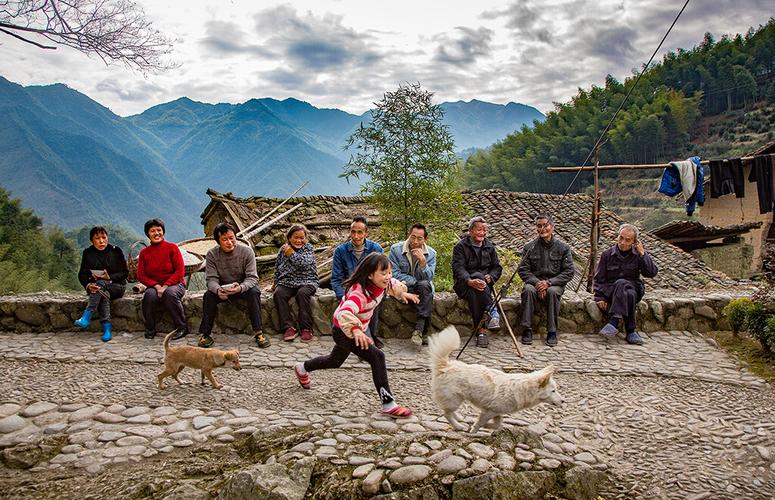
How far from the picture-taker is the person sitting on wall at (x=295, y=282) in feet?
20.6

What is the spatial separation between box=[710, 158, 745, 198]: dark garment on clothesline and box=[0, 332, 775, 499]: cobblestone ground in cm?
412

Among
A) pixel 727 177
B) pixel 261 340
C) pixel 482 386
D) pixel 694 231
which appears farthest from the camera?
pixel 694 231

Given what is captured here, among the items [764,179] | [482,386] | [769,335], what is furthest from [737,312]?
[482,386]

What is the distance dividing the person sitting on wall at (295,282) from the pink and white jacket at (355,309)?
7.43ft

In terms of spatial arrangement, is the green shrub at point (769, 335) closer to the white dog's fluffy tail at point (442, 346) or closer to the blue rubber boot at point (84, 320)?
the white dog's fluffy tail at point (442, 346)

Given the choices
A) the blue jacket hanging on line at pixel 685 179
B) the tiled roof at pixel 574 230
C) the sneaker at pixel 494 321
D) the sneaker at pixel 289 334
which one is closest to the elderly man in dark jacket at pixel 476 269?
the sneaker at pixel 494 321

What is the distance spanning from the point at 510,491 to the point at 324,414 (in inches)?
68.4

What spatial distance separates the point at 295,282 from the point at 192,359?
1903mm

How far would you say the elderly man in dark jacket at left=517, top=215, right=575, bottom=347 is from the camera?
20.4 feet

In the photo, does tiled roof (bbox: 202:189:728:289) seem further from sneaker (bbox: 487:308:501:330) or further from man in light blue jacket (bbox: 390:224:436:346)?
sneaker (bbox: 487:308:501:330)

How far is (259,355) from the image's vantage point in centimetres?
571

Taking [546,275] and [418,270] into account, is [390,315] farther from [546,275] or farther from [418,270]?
[546,275]

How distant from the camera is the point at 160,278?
638 cm

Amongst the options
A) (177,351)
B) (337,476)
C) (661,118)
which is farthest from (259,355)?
(661,118)
